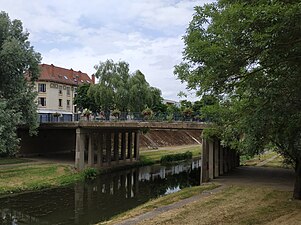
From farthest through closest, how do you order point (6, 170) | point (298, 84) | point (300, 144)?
point (6, 170), point (300, 144), point (298, 84)

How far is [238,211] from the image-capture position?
56.5ft

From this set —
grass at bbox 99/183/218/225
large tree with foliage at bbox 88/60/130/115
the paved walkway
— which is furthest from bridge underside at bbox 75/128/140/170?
grass at bbox 99/183/218/225

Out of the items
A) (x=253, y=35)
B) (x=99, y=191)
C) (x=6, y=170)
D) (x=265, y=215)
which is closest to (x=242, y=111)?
(x=265, y=215)

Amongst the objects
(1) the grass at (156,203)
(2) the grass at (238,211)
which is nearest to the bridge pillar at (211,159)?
(1) the grass at (156,203)

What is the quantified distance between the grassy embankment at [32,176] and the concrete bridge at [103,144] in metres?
2.63

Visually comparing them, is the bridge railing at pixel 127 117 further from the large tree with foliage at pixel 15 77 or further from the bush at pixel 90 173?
the large tree with foliage at pixel 15 77

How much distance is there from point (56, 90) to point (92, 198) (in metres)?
50.2

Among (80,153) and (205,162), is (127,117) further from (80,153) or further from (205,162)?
(205,162)

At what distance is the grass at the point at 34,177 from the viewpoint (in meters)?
29.8

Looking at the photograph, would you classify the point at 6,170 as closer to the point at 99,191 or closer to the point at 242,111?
the point at 99,191

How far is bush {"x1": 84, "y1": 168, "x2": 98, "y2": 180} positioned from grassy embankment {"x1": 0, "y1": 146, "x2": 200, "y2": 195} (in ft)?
1.10

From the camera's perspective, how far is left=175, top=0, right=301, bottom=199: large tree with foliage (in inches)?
370

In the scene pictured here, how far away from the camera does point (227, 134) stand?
18.3 metres

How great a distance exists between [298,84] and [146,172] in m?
31.6
